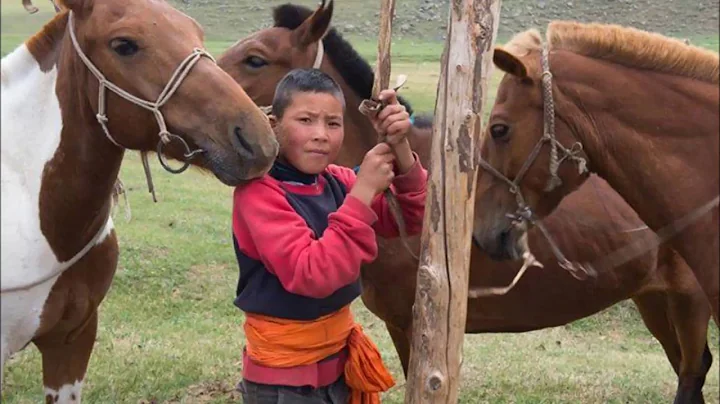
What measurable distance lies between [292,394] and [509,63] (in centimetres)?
138

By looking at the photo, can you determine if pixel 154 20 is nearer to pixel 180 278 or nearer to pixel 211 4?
pixel 211 4

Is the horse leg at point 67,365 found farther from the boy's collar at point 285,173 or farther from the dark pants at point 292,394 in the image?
the boy's collar at point 285,173

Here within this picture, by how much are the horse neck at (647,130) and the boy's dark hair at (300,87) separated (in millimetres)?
823

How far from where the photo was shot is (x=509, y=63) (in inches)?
119

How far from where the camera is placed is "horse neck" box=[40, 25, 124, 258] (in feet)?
9.14

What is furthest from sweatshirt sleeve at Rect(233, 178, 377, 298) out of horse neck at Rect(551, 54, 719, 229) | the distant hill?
the distant hill

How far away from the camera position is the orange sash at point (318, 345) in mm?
2803

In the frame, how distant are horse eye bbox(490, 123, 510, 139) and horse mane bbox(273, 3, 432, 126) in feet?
4.20

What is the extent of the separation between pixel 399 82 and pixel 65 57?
115cm

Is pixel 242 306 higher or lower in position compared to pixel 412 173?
lower

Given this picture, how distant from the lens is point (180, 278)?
7.95m

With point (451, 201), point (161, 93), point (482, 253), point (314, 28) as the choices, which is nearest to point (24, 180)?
point (161, 93)

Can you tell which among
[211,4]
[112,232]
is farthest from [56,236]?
[211,4]

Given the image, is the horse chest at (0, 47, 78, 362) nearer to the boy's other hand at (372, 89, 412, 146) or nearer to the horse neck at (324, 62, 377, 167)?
the boy's other hand at (372, 89, 412, 146)
